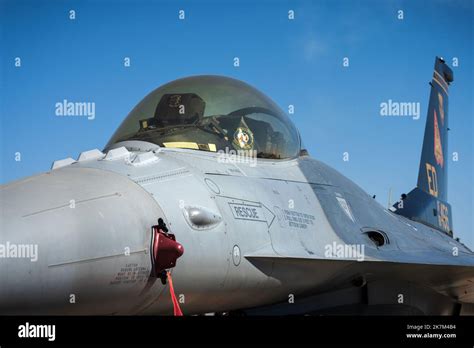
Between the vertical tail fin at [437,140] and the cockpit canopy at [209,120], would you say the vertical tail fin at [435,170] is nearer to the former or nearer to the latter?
the vertical tail fin at [437,140]

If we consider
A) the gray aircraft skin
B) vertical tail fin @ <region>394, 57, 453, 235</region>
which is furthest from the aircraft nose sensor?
vertical tail fin @ <region>394, 57, 453, 235</region>

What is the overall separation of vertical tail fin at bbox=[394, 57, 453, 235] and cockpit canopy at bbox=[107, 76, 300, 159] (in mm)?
5736

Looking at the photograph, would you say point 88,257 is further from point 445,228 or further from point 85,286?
point 445,228

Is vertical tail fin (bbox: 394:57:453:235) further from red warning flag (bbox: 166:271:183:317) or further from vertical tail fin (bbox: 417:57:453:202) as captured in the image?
red warning flag (bbox: 166:271:183:317)

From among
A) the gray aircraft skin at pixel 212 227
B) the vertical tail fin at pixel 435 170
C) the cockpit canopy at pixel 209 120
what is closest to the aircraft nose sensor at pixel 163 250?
the gray aircraft skin at pixel 212 227

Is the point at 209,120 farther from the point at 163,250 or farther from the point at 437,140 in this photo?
the point at 437,140

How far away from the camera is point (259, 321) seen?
4.48m

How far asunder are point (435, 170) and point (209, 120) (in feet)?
31.3

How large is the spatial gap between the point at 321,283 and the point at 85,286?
10.0ft

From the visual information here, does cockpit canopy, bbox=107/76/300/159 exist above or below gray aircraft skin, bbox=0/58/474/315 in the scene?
above

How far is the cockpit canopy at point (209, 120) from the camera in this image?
5828 mm

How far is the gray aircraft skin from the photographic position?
371 cm

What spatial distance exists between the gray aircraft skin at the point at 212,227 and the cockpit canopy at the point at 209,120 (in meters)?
0.02

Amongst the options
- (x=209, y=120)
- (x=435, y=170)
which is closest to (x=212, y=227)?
(x=209, y=120)
